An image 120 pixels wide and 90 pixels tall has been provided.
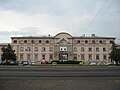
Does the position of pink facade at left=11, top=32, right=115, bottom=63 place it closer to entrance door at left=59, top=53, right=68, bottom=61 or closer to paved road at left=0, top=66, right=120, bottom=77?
entrance door at left=59, top=53, right=68, bottom=61

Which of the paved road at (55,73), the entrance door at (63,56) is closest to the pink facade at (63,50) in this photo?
the entrance door at (63,56)

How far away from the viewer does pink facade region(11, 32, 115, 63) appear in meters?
98.2

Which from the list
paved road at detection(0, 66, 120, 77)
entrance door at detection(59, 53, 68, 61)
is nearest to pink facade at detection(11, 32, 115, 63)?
entrance door at detection(59, 53, 68, 61)

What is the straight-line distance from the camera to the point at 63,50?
325ft

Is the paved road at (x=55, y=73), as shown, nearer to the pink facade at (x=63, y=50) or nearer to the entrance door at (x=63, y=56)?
the entrance door at (x=63, y=56)

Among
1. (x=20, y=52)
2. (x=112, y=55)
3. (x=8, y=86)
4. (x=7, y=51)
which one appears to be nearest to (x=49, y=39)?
(x=20, y=52)

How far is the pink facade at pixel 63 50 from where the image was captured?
98.2 metres

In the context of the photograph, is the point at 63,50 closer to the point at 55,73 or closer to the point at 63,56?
the point at 63,56

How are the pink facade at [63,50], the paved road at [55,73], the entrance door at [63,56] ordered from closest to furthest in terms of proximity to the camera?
the paved road at [55,73] < the pink facade at [63,50] < the entrance door at [63,56]

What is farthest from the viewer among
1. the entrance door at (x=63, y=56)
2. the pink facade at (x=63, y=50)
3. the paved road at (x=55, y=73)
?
the entrance door at (x=63, y=56)

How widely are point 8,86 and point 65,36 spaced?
8583cm

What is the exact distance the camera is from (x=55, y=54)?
9806cm

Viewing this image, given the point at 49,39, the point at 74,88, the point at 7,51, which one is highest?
the point at 49,39

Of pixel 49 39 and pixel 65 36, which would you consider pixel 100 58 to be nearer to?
pixel 65 36
